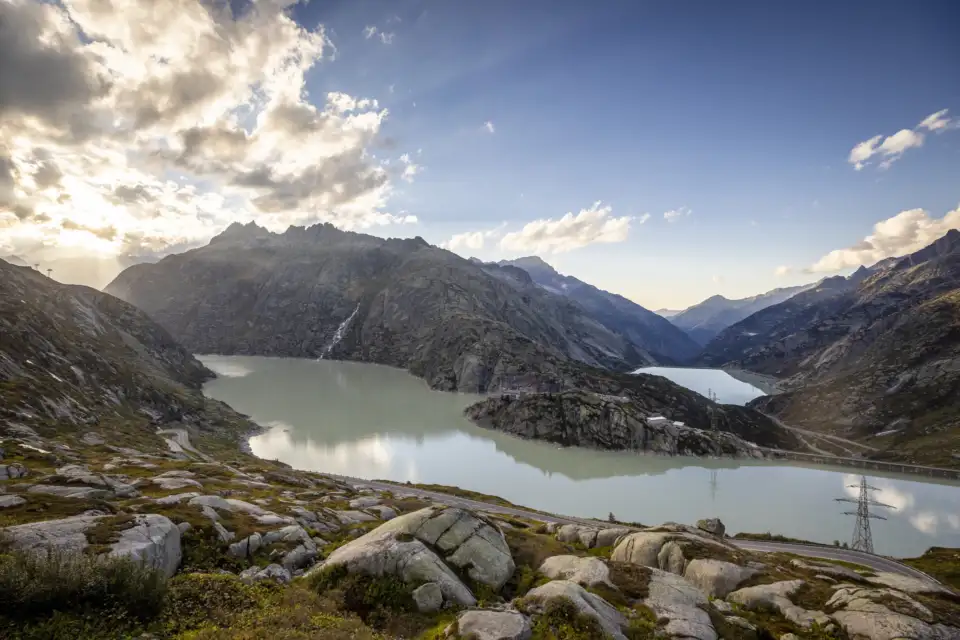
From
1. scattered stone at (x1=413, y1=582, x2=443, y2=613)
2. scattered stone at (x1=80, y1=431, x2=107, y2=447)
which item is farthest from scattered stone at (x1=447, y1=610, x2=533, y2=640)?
scattered stone at (x1=80, y1=431, x2=107, y2=447)

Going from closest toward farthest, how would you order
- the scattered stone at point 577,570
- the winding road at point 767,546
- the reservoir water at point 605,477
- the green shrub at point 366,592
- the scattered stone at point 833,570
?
the green shrub at point 366,592 → the scattered stone at point 577,570 → the scattered stone at point 833,570 → the winding road at point 767,546 → the reservoir water at point 605,477

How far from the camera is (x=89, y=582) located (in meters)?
13.8

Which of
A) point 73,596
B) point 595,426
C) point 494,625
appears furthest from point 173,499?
point 595,426

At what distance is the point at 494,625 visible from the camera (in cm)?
1656

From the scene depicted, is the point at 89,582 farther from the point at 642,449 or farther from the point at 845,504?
the point at 642,449

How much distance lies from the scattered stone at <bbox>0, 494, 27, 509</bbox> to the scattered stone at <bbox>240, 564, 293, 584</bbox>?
1352 cm

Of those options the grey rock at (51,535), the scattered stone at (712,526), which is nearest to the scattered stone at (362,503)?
the grey rock at (51,535)

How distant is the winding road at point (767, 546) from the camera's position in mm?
53650

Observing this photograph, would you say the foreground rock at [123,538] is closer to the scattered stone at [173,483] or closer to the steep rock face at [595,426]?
the scattered stone at [173,483]

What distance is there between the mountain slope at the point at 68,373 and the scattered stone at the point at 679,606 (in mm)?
76098

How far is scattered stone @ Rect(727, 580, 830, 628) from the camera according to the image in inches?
883

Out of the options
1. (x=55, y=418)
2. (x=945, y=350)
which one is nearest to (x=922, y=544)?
(x=55, y=418)

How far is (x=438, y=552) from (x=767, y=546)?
57780 millimetres

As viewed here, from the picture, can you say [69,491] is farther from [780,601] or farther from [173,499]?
[780,601]
